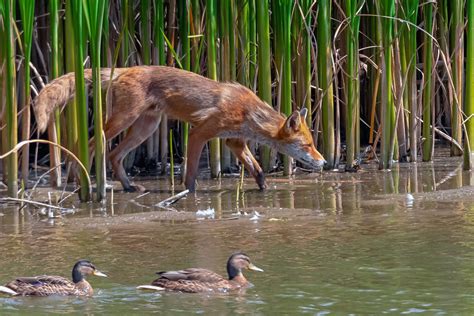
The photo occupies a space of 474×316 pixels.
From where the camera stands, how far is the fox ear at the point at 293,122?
12203 mm

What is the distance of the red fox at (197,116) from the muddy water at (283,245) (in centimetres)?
34

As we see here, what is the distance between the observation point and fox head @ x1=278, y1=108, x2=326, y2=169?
12.4m

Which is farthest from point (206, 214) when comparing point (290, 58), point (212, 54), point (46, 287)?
point (46, 287)

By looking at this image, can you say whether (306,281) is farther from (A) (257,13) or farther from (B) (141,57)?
(B) (141,57)

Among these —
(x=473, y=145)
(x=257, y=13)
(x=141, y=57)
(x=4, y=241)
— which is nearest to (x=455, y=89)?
(x=473, y=145)

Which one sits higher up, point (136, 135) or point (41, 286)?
point (136, 135)

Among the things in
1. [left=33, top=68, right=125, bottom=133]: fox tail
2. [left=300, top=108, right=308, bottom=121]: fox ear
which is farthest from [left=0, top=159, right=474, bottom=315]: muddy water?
[left=33, top=68, right=125, bottom=133]: fox tail

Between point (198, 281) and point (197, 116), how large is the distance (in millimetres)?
5605

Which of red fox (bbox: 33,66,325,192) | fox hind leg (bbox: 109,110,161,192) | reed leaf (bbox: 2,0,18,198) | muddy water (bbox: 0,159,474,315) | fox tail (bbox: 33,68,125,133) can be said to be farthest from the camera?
fox hind leg (bbox: 109,110,161,192)

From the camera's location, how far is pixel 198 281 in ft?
22.7

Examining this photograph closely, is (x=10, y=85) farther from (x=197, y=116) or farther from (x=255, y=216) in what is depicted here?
(x=197, y=116)

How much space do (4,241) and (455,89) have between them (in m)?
5.91

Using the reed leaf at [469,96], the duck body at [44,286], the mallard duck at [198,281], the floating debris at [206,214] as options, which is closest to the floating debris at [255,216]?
the floating debris at [206,214]

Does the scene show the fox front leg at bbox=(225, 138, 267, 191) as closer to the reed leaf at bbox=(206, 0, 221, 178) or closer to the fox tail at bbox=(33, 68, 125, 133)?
the reed leaf at bbox=(206, 0, 221, 178)
